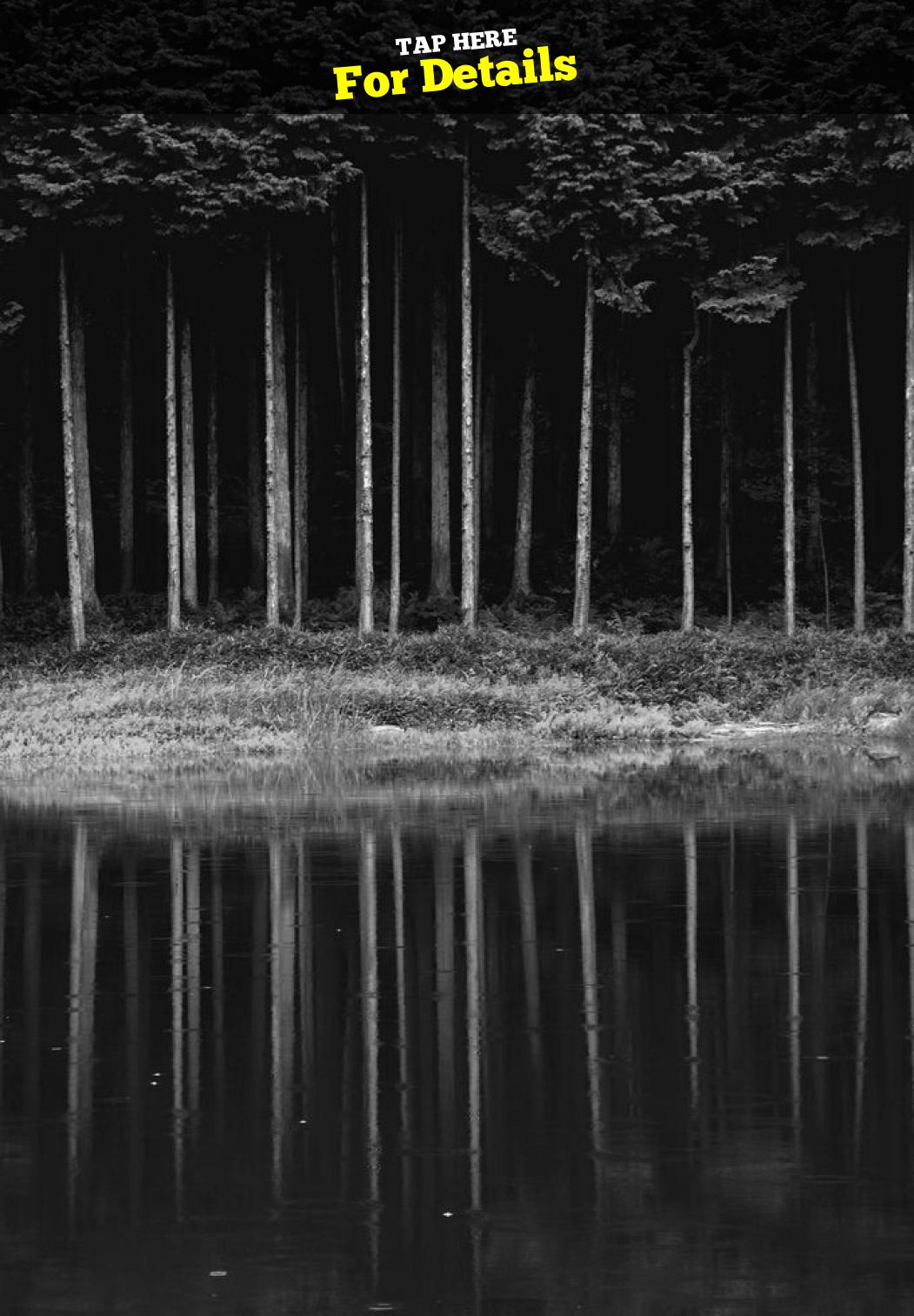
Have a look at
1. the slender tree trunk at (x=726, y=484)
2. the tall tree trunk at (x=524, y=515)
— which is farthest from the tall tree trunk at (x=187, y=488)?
the slender tree trunk at (x=726, y=484)

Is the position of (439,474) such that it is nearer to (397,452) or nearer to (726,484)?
(397,452)

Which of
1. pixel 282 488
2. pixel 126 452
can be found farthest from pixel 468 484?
pixel 126 452

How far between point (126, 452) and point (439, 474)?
9.85 meters

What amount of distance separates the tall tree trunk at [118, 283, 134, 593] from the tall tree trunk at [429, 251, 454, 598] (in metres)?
8.18

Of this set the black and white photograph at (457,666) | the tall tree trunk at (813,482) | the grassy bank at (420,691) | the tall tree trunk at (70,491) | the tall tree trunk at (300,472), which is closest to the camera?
the black and white photograph at (457,666)

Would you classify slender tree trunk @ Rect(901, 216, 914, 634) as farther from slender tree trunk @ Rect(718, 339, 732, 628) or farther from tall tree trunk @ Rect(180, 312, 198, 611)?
tall tree trunk @ Rect(180, 312, 198, 611)

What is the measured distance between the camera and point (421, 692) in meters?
39.8

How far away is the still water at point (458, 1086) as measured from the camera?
Answer: 23.4 feet

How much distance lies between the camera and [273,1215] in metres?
7.75

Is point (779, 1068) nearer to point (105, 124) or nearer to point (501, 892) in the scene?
point (501, 892)

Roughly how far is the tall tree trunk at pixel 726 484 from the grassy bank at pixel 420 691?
707 cm

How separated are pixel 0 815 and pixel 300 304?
112 ft

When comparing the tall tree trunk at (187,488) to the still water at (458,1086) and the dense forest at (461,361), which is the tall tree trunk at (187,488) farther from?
the still water at (458,1086)

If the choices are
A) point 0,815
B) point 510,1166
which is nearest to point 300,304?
point 0,815
